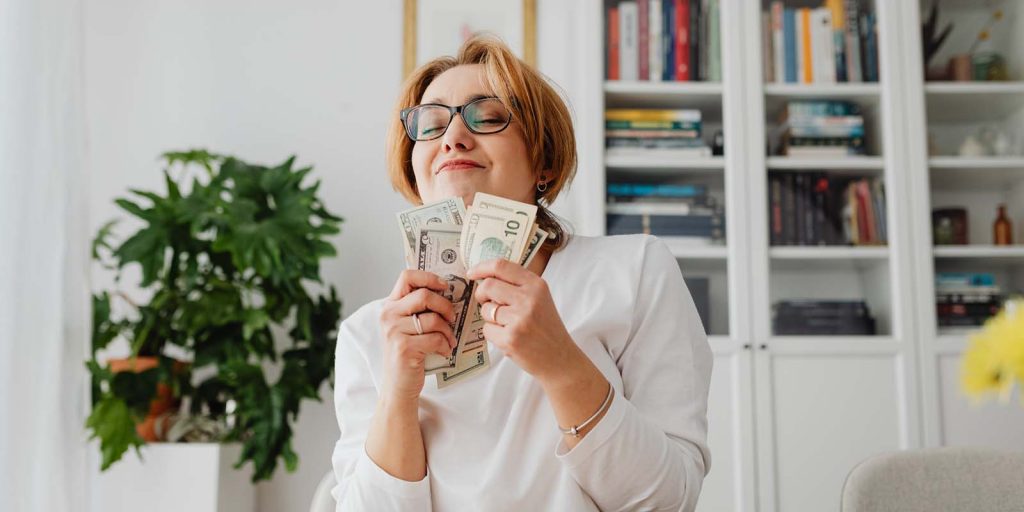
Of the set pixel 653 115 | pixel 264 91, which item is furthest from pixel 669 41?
pixel 264 91

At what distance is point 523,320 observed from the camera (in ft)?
3.11

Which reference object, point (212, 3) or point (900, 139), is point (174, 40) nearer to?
point (212, 3)

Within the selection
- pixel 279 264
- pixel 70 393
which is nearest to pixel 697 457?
pixel 279 264

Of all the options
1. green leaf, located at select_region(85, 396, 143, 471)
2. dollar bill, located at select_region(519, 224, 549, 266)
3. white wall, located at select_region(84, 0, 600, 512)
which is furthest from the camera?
white wall, located at select_region(84, 0, 600, 512)

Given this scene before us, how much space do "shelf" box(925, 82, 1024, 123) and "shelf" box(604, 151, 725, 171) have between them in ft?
2.39

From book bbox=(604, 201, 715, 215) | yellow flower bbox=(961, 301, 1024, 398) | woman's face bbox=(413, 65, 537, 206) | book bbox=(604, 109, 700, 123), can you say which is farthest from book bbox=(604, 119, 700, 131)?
yellow flower bbox=(961, 301, 1024, 398)

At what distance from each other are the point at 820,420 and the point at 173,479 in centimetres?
200

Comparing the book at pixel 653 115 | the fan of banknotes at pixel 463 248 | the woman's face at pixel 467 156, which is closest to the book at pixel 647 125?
the book at pixel 653 115

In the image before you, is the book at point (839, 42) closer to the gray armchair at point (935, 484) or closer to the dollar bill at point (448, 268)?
the gray armchair at point (935, 484)

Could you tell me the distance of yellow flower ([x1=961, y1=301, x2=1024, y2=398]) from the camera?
1.18 ft

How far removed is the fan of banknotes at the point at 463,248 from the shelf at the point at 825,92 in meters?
1.88

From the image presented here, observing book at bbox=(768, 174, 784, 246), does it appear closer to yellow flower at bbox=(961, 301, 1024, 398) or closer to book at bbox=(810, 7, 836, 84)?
book at bbox=(810, 7, 836, 84)

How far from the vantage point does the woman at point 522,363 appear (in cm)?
99

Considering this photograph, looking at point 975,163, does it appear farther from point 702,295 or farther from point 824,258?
point 702,295
